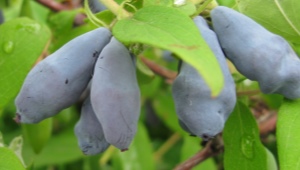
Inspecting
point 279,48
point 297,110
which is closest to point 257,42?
point 279,48

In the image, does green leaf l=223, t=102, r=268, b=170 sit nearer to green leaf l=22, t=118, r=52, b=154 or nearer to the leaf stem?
the leaf stem

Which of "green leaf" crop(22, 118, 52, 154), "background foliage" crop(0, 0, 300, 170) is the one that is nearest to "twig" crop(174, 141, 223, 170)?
"background foliage" crop(0, 0, 300, 170)

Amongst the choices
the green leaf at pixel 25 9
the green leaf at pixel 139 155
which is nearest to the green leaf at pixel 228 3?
the green leaf at pixel 25 9

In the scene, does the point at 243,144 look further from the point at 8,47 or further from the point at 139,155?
the point at 139,155

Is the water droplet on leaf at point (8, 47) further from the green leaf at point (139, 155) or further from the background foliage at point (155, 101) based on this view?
the green leaf at point (139, 155)

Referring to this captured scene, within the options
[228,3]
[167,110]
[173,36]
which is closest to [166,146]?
[167,110]
